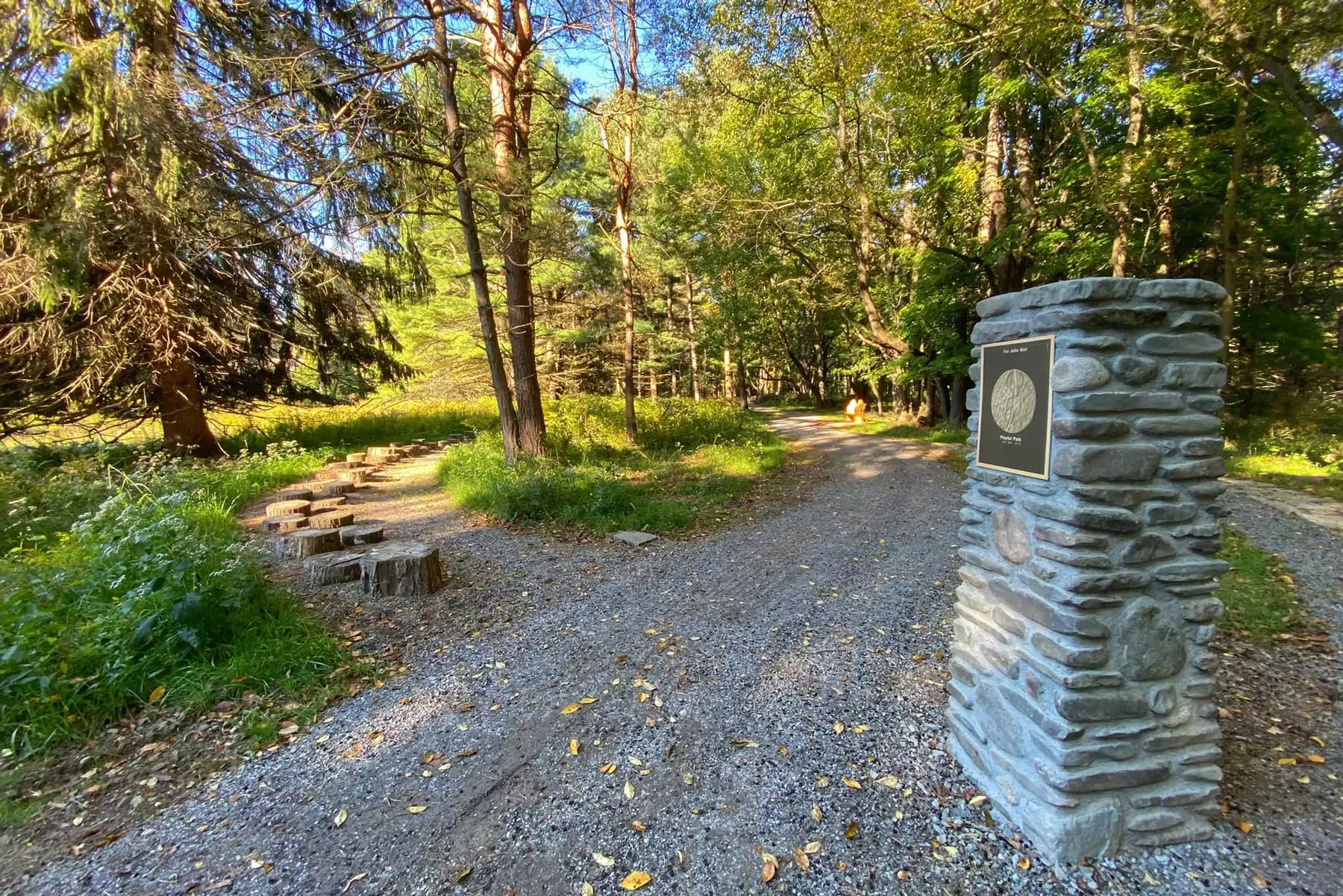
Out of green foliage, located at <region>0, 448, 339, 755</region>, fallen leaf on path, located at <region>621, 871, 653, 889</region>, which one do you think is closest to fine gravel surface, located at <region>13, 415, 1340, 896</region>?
fallen leaf on path, located at <region>621, 871, 653, 889</region>

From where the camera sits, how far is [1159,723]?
1.97 m

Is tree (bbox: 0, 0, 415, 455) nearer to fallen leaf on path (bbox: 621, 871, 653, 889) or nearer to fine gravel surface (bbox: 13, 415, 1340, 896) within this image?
fine gravel surface (bbox: 13, 415, 1340, 896)

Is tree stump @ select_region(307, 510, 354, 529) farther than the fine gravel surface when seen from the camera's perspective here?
Yes

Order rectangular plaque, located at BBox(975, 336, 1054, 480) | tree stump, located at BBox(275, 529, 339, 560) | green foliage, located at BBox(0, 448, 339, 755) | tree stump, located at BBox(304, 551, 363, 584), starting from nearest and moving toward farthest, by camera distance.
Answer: rectangular plaque, located at BBox(975, 336, 1054, 480), green foliage, located at BBox(0, 448, 339, 755), tree stump, located at BBox(304, 551, 363, 584), tree stump, located at BBox(275, 529, 339, 560)

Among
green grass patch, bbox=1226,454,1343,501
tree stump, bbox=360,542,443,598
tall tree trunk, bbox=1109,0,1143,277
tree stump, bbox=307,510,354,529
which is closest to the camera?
tree stump, bbox=360,542,443,598

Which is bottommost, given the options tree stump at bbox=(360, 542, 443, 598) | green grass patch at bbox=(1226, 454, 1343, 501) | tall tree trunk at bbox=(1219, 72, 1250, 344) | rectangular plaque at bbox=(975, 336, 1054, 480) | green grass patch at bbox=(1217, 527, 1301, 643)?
green grass patch at bbox=(1226, 454, 1343, 501)

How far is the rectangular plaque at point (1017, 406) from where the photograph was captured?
197cm

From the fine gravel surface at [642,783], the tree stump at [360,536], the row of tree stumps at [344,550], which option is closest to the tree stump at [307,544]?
the row of tree stumps at [344,550]

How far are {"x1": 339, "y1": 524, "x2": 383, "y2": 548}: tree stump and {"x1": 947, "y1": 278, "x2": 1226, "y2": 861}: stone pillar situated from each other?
17.8ft

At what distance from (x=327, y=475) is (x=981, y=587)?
9831 mm

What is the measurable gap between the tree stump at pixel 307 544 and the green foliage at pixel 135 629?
2.78ft

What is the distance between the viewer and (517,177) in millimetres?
6742

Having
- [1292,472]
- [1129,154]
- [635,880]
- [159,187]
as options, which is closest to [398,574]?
[635,880]

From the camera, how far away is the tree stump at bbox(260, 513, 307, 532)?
556 cm
